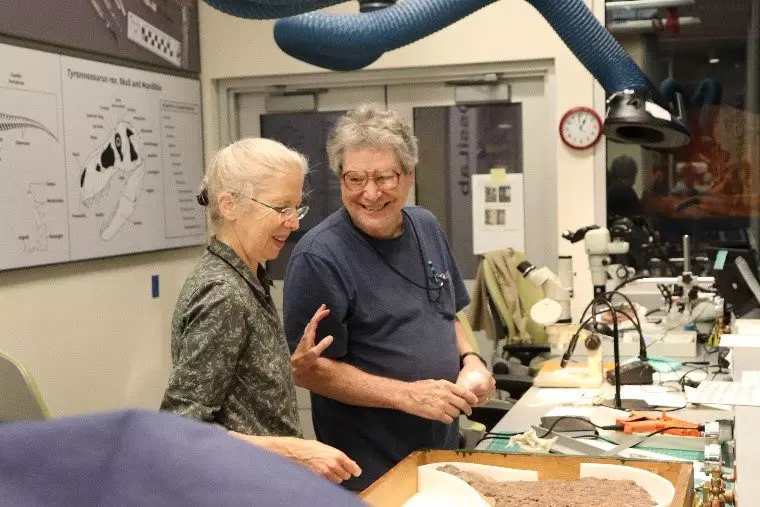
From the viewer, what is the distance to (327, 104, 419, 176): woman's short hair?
2.23 m

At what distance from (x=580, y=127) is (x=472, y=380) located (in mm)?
2902

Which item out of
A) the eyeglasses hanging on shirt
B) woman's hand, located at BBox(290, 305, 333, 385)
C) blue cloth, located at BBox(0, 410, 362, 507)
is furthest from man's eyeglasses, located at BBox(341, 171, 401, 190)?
blue cloth, located at BBox(0, 410, 362, 507)

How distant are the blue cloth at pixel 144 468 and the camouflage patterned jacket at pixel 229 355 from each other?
1.26 meters

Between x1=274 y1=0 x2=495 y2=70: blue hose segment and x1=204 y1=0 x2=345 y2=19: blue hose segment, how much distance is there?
1.70 ft

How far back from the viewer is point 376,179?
2223mm

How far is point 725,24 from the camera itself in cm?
480

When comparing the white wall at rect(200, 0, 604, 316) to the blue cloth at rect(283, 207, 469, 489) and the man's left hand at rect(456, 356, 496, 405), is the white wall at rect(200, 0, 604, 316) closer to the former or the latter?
the man's left hand at rect(456, 356, 496, 405)

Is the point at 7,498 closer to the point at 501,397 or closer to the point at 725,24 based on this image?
the point at 501,397

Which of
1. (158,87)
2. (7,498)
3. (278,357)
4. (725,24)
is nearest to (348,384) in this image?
(278,357)

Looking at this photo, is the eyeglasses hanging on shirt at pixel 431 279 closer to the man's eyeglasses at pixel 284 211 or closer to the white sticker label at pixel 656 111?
the man's eyeglasses at pixel 284 211

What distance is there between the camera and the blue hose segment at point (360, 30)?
2543 millimetres

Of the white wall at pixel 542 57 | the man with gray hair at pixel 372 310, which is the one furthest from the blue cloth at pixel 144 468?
the white wall at pixel 542 57

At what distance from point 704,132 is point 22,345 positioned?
11.7 feet

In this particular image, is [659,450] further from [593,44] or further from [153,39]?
[153,39]
